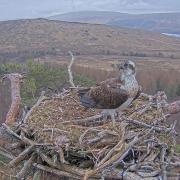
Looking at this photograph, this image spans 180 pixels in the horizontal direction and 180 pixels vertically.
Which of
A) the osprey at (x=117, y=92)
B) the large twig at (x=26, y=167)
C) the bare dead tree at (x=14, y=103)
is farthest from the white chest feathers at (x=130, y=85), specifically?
the large twig at (x=26, y=167)

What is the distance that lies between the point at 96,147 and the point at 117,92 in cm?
100

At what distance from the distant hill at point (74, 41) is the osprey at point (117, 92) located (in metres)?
101

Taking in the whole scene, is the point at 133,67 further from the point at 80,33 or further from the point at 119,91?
the point at 80,33

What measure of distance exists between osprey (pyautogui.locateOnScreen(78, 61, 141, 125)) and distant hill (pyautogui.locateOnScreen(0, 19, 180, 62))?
330ft

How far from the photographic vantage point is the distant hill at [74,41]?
11881cm

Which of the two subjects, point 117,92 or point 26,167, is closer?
point 26,167

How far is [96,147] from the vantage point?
211 inches

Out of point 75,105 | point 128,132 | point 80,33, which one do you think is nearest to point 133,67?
point 128,132

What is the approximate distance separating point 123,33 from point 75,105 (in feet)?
469

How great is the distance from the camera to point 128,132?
5.60 meters

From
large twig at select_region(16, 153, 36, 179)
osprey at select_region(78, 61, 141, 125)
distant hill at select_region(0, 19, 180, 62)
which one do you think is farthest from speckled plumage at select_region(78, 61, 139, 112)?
distant hill at select_region(0, 19, 180, 62)

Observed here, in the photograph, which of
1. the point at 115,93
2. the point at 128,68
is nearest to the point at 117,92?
the point at 115,93

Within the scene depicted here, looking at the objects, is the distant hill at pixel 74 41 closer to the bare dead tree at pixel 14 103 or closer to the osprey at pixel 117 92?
the bare dead tree at pixel 14 103

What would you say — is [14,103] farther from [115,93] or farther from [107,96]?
[115,93]
